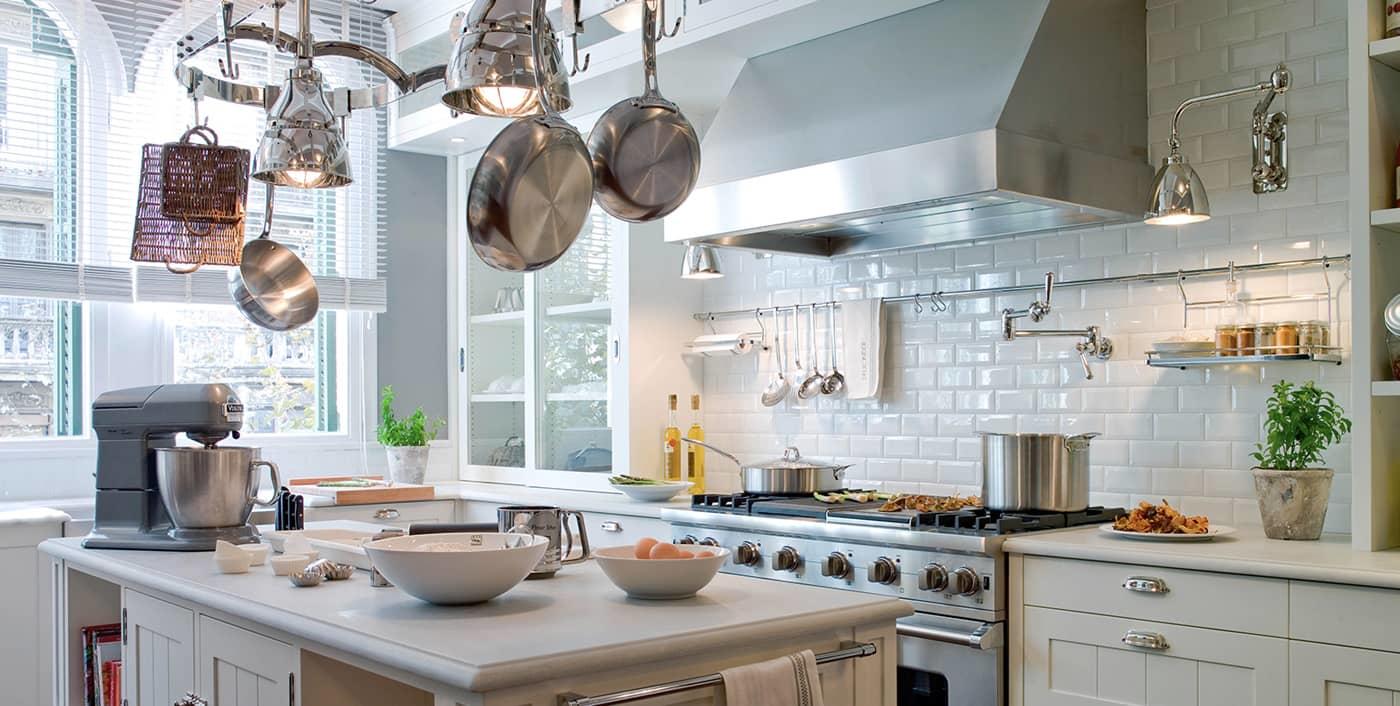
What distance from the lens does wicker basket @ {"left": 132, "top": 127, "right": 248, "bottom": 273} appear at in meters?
3.11

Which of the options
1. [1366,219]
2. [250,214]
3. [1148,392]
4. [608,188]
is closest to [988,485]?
[1148,392]

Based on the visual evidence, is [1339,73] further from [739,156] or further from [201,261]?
[201,261]

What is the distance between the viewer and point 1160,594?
110 inches

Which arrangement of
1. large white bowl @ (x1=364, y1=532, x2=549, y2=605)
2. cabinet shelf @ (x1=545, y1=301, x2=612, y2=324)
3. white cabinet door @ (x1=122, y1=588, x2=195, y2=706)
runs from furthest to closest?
cabinet shelf @ (x1=545, y1=301, x2=612, y2=324)
white cabinet door @ (x1=122, y1=588, x2=195, y2=706)
large white bowl @ (x1=364, y1=532, x2=549, y2=605)

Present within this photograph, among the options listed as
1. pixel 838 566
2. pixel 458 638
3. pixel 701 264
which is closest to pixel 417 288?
pixel 701 264

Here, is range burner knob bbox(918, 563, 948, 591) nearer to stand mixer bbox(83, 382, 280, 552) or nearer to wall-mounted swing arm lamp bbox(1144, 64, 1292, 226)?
wall-mounted swing arm lamp bbox(1144, 64, 1292, 226)

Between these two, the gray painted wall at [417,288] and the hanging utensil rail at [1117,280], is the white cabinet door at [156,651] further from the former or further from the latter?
the gray painted wall at [417,288]

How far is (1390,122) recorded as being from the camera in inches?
116

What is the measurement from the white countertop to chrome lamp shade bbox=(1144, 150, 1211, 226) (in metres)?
0.85

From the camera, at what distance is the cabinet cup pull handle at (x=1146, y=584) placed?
9.17ft

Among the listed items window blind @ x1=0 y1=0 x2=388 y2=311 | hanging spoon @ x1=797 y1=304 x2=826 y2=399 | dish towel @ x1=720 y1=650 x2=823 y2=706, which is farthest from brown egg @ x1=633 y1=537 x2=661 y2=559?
window blind @ x1=0 y1=0 x2=388 y2=311

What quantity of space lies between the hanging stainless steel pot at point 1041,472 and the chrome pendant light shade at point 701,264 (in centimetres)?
154

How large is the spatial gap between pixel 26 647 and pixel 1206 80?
4278 mm

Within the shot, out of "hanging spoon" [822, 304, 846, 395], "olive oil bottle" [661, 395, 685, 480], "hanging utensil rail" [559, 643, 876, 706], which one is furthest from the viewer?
"olive oil bottle" [661, 395, 685, 480]
